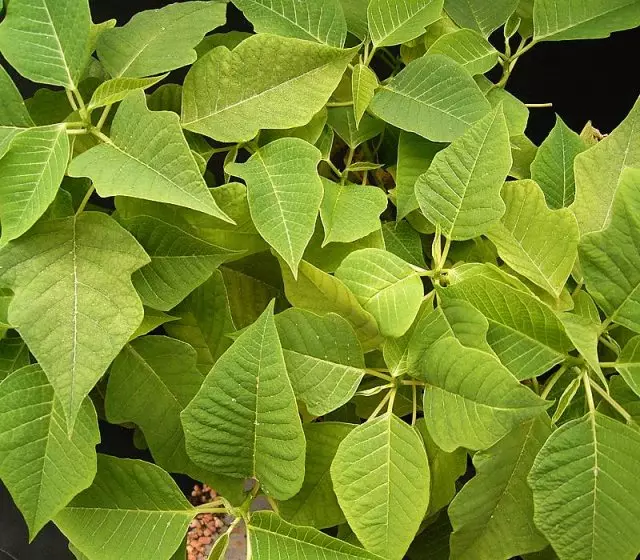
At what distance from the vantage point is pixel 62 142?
19.3 inches

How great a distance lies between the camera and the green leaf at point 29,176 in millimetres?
463

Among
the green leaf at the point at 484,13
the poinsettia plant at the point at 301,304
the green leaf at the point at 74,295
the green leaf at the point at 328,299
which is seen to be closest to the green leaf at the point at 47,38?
the poinsettia plant at the point at 301,304

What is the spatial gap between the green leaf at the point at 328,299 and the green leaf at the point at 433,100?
15 centimetres

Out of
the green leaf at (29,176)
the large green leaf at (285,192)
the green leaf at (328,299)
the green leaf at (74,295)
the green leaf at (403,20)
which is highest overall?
the green leaf at (403,20)

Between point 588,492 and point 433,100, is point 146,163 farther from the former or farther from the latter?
point 588,492

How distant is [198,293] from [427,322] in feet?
0.57

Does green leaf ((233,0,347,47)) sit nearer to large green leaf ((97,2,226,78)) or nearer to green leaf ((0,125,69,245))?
large green leaf ((97,2,226,78))

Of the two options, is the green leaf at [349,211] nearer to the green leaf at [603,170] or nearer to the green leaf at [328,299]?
the green leaf at [328,299]

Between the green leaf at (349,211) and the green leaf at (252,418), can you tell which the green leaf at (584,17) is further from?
the green leaf at (252,418)

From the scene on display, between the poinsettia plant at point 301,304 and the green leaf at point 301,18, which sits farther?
the green leaf at point 301,18

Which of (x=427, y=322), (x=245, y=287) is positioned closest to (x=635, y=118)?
(x=427, y=322)

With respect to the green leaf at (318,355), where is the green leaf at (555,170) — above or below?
above

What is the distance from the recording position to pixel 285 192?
0.52m

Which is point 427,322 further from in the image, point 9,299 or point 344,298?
point 9,299
